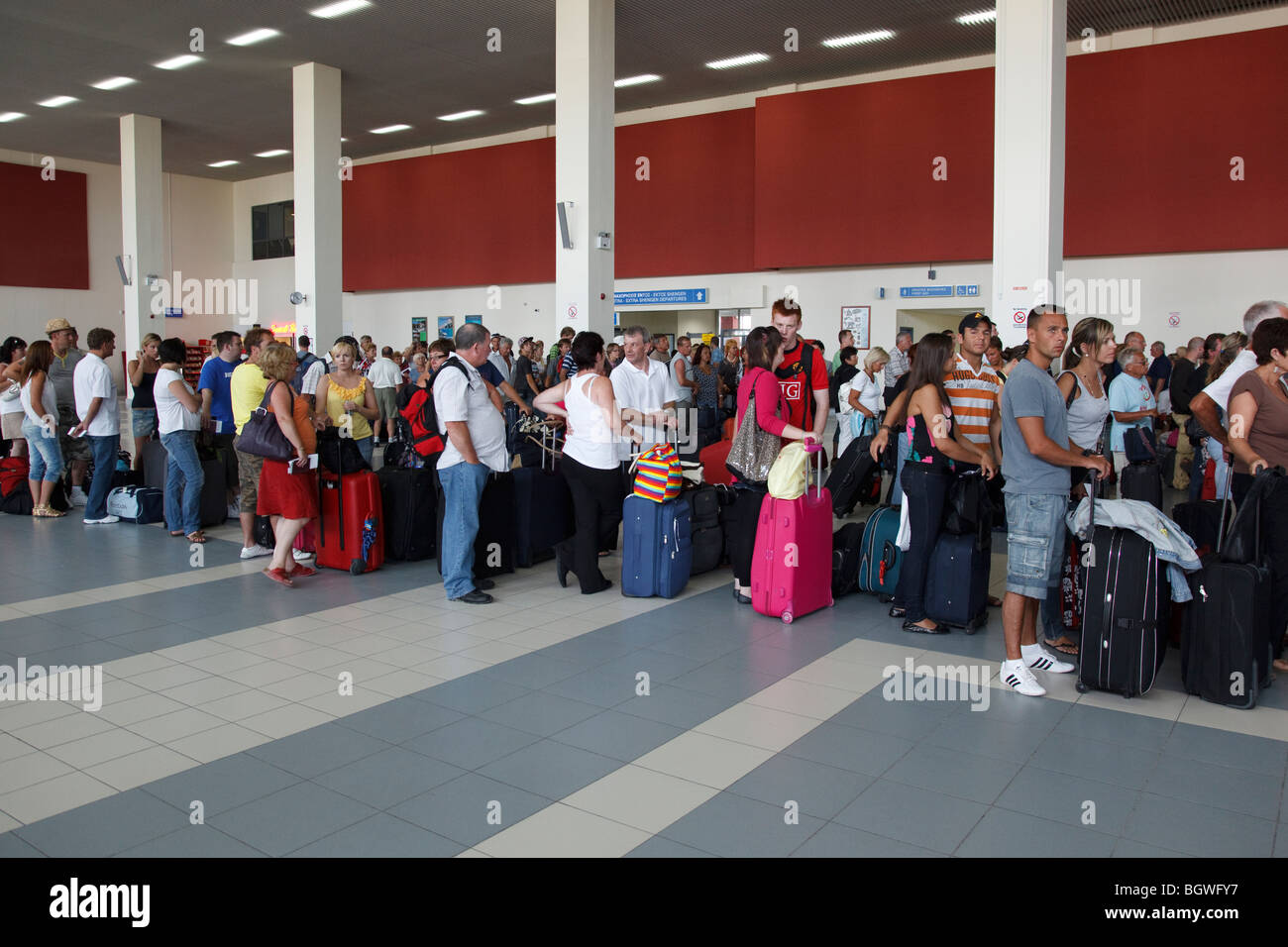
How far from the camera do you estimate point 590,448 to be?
19.0 feet

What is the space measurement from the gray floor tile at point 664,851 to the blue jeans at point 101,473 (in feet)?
23.9

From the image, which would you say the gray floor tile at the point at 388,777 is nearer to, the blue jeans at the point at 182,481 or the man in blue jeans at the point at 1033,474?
the man in blue jeans at the point at 1033,474

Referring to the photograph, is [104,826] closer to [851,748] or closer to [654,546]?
[851,748]

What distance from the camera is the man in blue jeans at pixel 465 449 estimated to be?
554cm

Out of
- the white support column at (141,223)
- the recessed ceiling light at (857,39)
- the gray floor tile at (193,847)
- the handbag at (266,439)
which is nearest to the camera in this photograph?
the gray floor tile at (193,847)

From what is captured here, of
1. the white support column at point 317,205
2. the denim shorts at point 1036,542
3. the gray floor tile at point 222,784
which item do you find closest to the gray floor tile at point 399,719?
the gray floor tile at point 222,784

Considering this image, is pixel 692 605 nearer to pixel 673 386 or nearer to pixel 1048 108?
pixel 673 386

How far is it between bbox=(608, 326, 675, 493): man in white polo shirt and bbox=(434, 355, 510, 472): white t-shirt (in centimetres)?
76

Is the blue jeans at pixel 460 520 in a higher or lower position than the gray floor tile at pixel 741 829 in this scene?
higher

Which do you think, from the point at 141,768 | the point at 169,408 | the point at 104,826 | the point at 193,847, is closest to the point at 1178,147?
the point at 169,408

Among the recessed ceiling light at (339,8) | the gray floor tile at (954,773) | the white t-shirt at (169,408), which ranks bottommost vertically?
the gray floor tile at (954,773)

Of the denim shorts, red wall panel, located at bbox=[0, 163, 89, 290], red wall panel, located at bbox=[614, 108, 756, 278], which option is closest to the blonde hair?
the denim shorts

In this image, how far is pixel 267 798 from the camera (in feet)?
10.3

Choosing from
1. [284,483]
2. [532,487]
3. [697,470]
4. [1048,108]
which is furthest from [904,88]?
[284,483]
